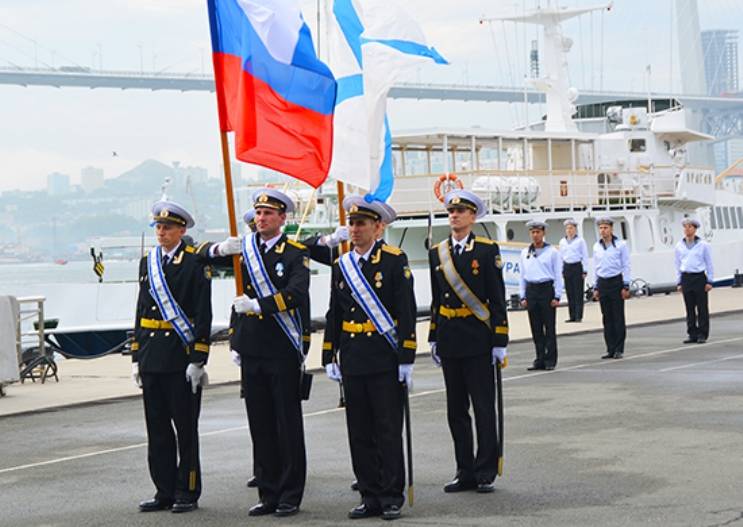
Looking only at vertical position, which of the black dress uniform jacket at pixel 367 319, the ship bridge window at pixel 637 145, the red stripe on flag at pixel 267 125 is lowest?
the black dress uniform jacket at pixel 367 319

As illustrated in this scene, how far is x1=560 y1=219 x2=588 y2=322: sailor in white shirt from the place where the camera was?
80.1ft

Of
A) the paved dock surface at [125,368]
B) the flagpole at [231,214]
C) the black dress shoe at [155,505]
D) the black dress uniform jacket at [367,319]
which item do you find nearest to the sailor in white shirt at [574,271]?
the paved dock surface at [125,368]

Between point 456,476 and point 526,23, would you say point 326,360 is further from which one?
point 526,23

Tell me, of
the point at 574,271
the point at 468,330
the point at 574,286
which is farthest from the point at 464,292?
the point at 574,286

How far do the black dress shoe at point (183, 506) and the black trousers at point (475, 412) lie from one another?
1585 millimetres

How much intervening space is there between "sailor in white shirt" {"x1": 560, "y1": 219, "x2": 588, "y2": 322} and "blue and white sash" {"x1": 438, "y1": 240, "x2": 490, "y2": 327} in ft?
51.1

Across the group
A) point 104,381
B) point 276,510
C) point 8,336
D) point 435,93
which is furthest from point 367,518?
point 435,93

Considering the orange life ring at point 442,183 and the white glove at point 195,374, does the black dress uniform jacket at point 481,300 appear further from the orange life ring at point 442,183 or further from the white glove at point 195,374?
the orange life ring at point 442,183

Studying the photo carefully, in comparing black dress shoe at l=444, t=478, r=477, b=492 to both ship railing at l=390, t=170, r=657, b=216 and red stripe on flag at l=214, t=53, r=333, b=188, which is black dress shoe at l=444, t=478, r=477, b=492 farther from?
ship railing at l=390, t=170, r=657, b=216

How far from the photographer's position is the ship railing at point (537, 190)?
3272cm

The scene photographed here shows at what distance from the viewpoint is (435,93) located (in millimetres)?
109812

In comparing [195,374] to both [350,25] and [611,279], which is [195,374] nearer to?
[350,25]

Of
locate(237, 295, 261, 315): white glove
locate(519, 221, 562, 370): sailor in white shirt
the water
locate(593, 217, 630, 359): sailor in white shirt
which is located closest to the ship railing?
the water

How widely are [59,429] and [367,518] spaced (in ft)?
18.1
